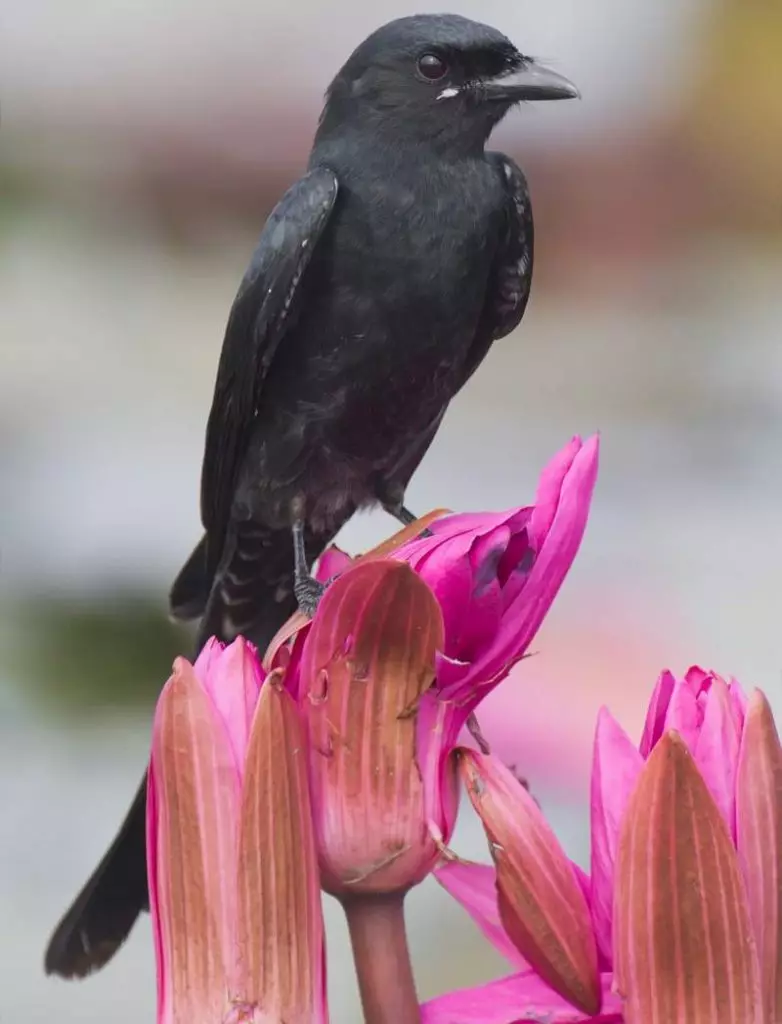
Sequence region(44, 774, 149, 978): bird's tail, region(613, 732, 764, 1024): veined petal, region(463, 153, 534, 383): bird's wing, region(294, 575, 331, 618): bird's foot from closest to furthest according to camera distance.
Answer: region(613, 732, 764, 1024): veined petal < region(44, 774, 149, 978): bird's tail < region(294, 575, 331, 618): bird's foot < region(463, 153, 534, 383): bird's wing

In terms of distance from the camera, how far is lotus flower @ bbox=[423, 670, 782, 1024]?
44 centimetres

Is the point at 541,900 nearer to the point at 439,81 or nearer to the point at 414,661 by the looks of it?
the point at 414,661

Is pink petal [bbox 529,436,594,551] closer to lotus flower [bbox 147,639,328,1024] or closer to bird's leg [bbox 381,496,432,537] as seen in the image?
lotus flower [bbox 147,639,328,1024]

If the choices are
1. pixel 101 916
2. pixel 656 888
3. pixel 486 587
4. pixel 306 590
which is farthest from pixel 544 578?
pixel 306 590

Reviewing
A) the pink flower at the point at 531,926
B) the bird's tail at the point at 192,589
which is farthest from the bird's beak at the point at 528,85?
the pink flower at the point at 531,926

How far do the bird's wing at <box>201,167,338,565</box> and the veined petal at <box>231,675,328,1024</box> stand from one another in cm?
62

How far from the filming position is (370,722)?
49cm

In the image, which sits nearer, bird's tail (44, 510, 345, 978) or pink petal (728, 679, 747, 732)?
pink petal (728, 679, 747, 732)

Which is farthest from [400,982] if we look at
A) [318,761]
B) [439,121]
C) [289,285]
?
[439,121]

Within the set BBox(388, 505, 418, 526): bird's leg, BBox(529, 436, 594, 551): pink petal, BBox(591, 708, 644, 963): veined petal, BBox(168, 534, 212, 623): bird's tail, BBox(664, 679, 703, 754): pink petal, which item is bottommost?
BBox(591, 708, 644, 963): veined petal

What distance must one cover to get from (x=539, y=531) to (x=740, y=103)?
1370 mm

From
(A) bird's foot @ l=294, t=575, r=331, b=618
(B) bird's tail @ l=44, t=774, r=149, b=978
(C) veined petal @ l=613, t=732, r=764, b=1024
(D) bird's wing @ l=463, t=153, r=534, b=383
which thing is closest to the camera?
(C) veined petal @ l=613, t=732, r=764, b=1024

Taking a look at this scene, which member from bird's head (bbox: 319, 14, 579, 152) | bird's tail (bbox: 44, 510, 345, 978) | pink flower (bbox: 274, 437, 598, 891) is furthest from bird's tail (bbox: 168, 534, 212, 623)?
pink flower (bbox: 274, 437, 598, 891)

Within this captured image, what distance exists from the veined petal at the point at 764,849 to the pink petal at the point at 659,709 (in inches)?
1.4
